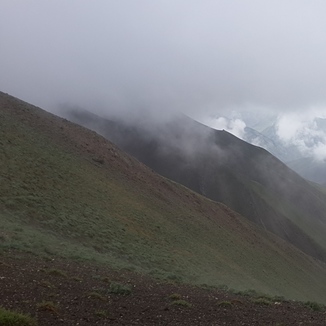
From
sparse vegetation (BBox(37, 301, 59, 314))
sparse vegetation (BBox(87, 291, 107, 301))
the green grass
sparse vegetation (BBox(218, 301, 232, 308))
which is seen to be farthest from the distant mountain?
the green grass

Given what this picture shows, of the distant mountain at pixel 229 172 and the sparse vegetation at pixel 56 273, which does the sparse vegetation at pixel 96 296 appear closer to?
the sparse vegetation at pixel 56 273

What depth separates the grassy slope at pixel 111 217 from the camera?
79.8ft

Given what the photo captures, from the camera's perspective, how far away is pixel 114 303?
37.2ft

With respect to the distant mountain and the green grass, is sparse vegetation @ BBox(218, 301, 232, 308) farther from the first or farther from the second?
the distant mountain

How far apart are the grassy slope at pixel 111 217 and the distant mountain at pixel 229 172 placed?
2110 inches

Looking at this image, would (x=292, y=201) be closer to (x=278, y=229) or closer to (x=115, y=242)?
(x=278, y=229)

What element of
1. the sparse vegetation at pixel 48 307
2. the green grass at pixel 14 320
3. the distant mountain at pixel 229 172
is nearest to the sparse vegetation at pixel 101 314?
the sparse vegetation at pixel 48 307

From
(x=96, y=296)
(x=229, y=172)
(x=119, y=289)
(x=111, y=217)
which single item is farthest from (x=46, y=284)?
(x=229, y=172)

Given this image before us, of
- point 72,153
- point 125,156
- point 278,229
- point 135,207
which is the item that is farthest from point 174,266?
point 278,229

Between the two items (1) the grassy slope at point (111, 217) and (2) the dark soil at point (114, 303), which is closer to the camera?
(2) the dark soil at point (114, 303)

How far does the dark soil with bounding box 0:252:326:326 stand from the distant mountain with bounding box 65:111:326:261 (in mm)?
98319

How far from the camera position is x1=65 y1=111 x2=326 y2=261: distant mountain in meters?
116

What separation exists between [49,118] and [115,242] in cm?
3077

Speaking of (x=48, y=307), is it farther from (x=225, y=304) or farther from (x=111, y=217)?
(x=111, y=217)
